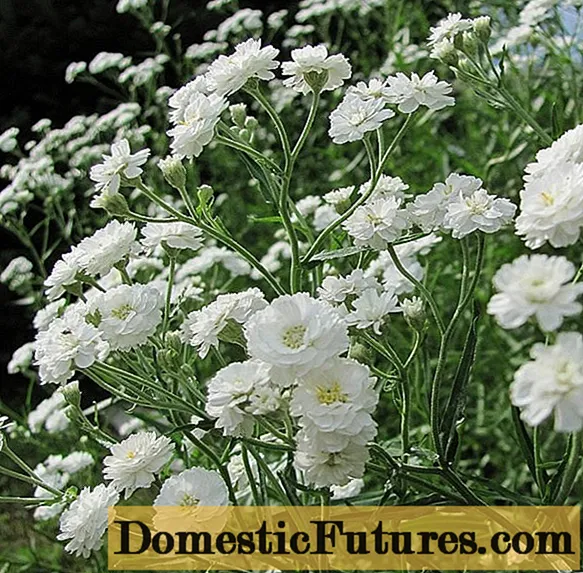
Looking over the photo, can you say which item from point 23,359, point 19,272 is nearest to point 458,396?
point 23,359

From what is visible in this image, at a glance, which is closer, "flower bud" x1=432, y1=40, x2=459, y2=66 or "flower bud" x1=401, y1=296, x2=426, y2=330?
"flower bud" x1=401, y1=296, x2=426, y2=330

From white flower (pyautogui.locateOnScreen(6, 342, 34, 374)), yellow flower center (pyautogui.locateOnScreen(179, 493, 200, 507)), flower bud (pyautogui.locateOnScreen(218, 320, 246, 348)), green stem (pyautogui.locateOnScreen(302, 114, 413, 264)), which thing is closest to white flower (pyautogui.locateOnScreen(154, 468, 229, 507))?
yellow flower center (pyautogui.locateOnScreen(179, 493, 200, 507))

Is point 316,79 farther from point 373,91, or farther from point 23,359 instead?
point 23,359

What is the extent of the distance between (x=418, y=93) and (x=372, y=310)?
21cm

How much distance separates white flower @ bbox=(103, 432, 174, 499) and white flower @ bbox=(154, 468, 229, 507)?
25 millimetres

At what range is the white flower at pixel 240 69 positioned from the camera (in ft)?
2.69

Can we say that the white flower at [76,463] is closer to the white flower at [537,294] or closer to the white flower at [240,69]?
the white flower at [240,69]

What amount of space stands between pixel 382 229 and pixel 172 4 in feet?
7.67

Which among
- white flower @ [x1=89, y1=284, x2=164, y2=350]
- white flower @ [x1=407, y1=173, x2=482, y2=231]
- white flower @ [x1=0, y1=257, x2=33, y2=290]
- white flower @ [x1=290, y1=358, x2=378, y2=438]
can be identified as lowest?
white flower @ [x1=0, y1=257, x2=33, y2=290]

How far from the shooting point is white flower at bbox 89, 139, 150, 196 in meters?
0.84

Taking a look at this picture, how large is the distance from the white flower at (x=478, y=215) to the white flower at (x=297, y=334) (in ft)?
0.50

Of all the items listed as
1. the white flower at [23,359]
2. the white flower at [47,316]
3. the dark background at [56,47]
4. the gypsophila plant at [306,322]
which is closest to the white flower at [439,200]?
the gypsophila plant at [306,322]

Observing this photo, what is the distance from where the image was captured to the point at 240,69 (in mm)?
824

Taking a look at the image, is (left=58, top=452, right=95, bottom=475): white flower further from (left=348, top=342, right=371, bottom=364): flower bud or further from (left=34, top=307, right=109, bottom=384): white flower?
(left=348, top=342, right=371, bottom=364): flower bud
